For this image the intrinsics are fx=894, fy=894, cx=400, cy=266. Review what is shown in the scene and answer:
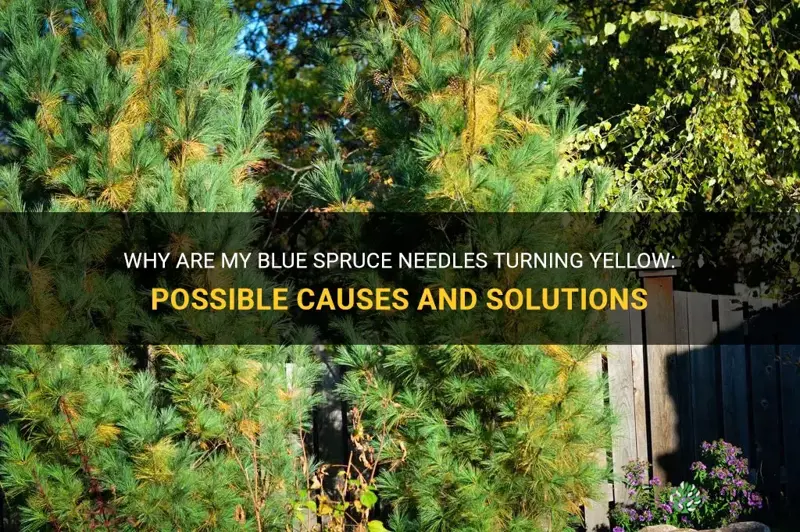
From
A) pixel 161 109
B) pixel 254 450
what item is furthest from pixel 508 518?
pixel 161 109

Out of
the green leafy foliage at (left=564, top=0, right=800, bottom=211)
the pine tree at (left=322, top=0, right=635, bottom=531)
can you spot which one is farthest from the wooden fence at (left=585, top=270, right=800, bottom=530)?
the pine tree at (left=322, top=0, right=635, bottom=531)

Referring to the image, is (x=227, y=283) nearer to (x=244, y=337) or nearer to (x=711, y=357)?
(x=244, y=337)

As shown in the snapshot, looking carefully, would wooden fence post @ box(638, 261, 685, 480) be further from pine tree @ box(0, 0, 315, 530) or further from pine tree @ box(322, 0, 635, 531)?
pine tree @ box(0, 0, 315, 530)

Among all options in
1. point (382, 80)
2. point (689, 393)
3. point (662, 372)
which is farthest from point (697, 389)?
point (382, 80)

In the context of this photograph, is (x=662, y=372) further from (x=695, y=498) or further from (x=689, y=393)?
(x=695, y=498)

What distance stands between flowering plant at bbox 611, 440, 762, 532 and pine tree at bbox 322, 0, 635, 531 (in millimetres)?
718

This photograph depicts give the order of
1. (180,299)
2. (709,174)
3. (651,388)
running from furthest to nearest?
(709,174) < (651,388) < (180,299)

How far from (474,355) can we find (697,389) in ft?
6.67

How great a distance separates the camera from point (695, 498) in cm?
469

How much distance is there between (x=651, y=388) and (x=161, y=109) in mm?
3059

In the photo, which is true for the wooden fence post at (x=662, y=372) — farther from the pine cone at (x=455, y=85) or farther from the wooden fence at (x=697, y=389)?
the pine cone at (x=455, y=85)

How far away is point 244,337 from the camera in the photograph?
4133mm

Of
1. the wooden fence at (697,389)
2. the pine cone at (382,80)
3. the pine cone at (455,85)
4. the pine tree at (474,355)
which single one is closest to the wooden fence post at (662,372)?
the wooden fence at (697,389)

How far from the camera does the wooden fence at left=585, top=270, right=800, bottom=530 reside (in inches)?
198
